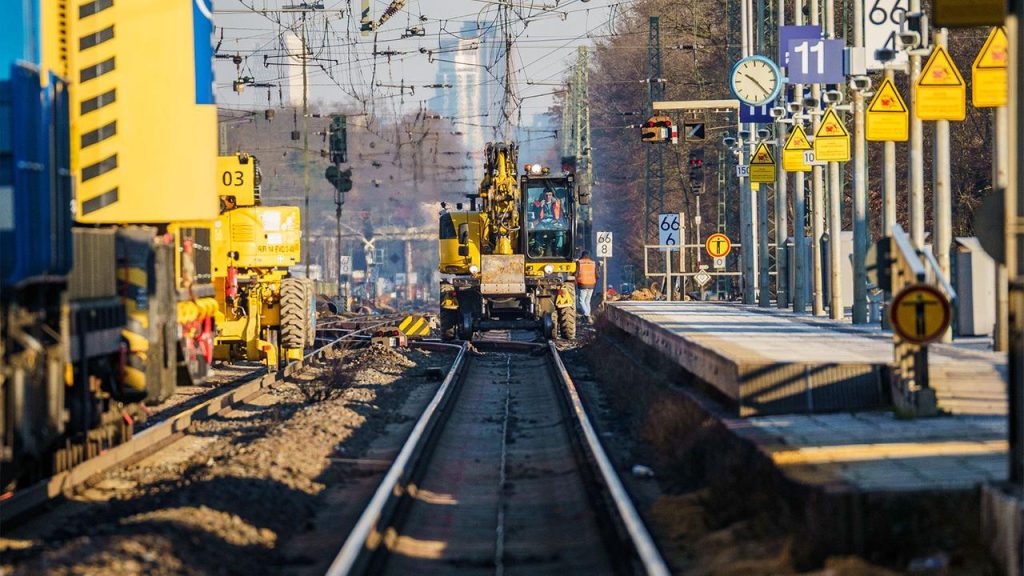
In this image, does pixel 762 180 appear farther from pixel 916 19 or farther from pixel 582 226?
pixel 582 226

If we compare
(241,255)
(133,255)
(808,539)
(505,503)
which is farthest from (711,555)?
(241,255)

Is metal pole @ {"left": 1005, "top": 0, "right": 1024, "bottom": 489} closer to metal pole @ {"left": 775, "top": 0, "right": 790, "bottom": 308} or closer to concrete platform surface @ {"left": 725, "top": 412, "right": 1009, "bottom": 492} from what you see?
concrete platform surface @ {"left": 725, "top": 412, "right": 1009, "bottom": 492}

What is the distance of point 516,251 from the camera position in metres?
40.1

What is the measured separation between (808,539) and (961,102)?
11.2 meters

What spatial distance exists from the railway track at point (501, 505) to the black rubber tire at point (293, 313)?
5391 mm

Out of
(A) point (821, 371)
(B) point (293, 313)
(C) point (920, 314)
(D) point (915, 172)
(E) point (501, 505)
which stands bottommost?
(E) point (501, 505)

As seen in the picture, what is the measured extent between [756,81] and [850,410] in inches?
712

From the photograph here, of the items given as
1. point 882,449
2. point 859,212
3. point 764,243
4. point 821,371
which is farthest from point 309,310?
point 882,449

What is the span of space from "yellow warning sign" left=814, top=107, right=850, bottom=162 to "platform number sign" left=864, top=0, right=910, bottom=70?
2.01 m

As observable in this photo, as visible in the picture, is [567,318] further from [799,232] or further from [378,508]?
[378,508]

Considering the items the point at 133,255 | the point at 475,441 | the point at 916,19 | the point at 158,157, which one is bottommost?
the point at 475,441

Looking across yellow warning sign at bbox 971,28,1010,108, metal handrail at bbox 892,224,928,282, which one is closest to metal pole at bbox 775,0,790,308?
yellow warning sign at bbox 971,28,1010,108

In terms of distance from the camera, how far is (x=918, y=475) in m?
10.0

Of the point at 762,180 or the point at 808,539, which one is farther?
the point at 762,180
